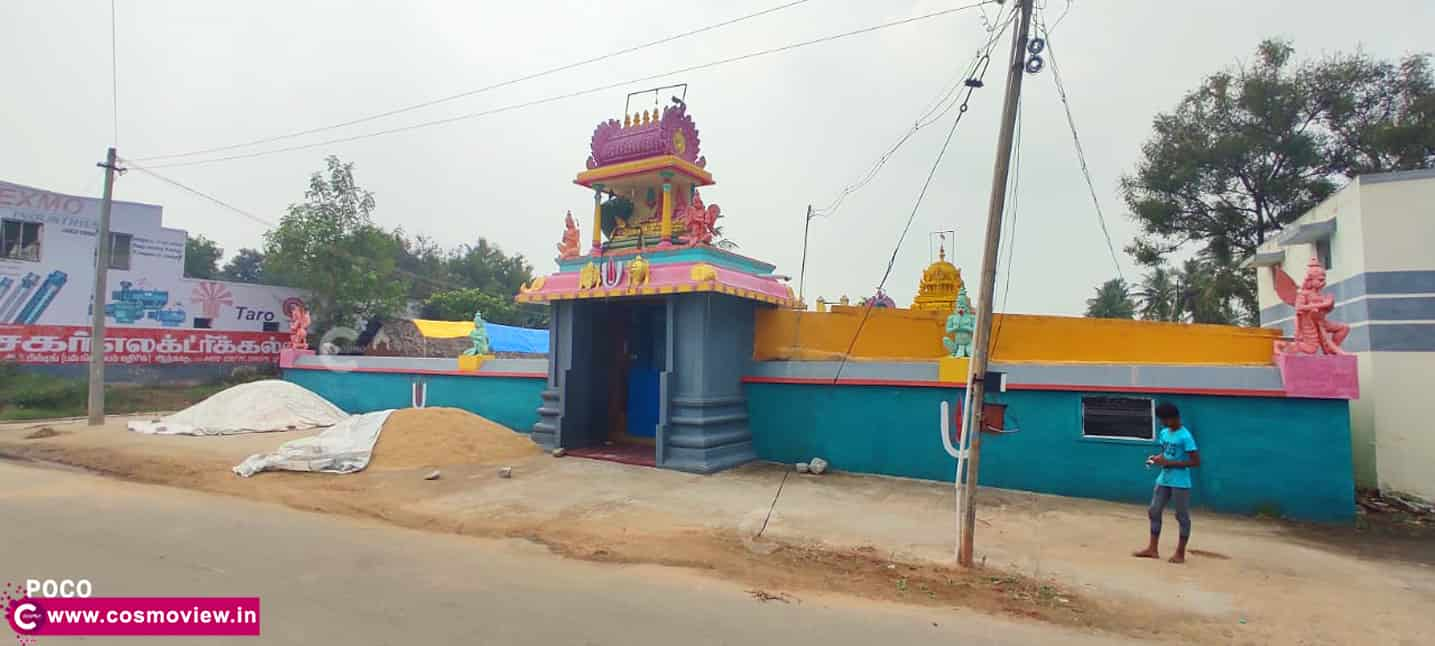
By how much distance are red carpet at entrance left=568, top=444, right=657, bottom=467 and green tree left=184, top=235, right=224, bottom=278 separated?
4408 cm

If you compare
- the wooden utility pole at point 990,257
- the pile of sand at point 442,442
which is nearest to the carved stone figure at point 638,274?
the pile of sand at point 442,442

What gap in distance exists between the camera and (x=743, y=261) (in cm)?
1195

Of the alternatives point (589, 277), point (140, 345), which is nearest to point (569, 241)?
point (589, 277)

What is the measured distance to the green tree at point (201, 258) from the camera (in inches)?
1725

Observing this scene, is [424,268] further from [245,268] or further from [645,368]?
[645,368]

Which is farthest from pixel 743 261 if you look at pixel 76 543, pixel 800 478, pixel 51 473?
pixel 51 473

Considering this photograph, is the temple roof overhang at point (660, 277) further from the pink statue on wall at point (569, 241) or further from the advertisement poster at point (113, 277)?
the advertisement poster at point (113, 277)

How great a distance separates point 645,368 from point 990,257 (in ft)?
27.9

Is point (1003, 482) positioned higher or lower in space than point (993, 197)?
lower

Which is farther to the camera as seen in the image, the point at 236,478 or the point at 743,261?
the point at 743,261

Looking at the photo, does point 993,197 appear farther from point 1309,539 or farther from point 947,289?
point 947,289

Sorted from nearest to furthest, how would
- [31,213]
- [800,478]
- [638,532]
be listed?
[638,532]
[800,478]
[31,213]

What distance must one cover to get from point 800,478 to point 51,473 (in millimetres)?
11628

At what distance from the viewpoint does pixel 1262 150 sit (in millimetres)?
19281
